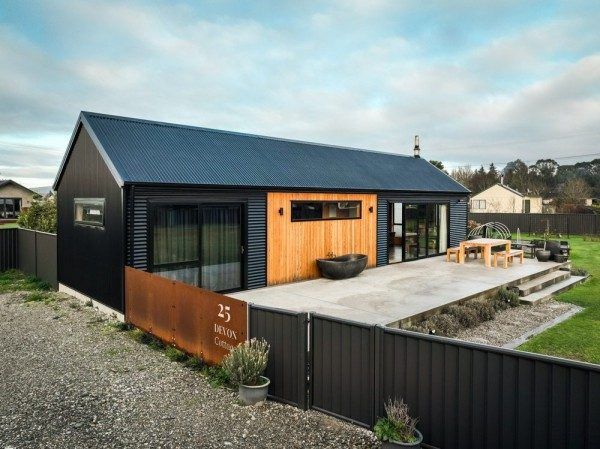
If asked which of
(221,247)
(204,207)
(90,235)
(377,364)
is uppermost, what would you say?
(204,207)

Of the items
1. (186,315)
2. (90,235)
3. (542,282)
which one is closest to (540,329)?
(542,282)

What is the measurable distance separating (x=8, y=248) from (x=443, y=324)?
50.1 feet

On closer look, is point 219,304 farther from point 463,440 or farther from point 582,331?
point 582,331

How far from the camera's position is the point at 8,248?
50.7 ft

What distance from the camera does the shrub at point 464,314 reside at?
9109 mm

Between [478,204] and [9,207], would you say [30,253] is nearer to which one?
[9,207]

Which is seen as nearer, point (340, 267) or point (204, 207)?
point (204, 207)

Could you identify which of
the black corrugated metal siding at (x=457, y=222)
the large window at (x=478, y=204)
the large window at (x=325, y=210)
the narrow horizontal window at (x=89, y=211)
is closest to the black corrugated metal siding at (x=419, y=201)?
the black corrugated metal siding at (x=457, y=222)

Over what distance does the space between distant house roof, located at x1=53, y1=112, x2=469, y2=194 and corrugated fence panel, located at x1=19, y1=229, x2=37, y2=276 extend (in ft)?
10.9

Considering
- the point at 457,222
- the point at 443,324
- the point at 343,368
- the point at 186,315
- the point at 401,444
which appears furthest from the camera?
the point at 457,222

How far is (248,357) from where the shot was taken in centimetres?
527

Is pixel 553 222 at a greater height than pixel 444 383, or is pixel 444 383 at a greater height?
pixel 553 222

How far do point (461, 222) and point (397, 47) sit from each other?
7859 millimetres

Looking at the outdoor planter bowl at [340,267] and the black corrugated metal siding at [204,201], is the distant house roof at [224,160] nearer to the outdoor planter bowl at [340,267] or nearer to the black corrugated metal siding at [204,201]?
the black corrugated metal siding at [204,201]
